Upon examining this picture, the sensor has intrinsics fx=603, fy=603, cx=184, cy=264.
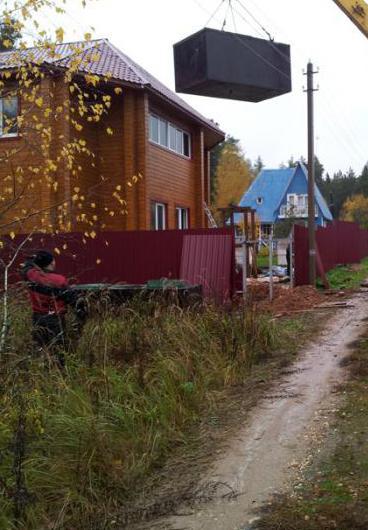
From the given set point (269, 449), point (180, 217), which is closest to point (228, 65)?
point (269, 449)

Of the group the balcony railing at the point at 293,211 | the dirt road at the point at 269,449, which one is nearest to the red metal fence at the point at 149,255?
the dirt road at the point at 269,449

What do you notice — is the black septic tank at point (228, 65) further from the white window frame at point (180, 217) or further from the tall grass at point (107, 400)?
the white window frame at point (180, 217)

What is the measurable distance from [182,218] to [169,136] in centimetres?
289

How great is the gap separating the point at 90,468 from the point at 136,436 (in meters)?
0.73

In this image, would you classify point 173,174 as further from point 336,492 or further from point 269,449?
point 336,492

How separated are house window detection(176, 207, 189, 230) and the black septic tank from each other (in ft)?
39.5

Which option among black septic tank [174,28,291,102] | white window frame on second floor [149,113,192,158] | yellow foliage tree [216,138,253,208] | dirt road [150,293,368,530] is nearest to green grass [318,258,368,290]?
white window frame on second floor [149,113,192,158]

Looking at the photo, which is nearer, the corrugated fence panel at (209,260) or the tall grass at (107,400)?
the tall grass at (107,400)

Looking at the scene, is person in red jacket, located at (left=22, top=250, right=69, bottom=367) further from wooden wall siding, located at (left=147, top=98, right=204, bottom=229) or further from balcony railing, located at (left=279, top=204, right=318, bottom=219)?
balcony railing, located at (left=279, top=204, right=318, bottom=219)

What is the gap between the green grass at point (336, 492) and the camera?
355cm

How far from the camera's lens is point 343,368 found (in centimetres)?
730

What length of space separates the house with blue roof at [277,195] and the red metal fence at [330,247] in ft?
58.4

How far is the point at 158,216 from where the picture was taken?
1769 cm

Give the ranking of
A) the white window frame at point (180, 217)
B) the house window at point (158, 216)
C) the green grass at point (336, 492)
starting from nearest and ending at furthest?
the green grass at point (336, 492)
the house window at point (158, 216)
the white window frame at point (180, 217)
